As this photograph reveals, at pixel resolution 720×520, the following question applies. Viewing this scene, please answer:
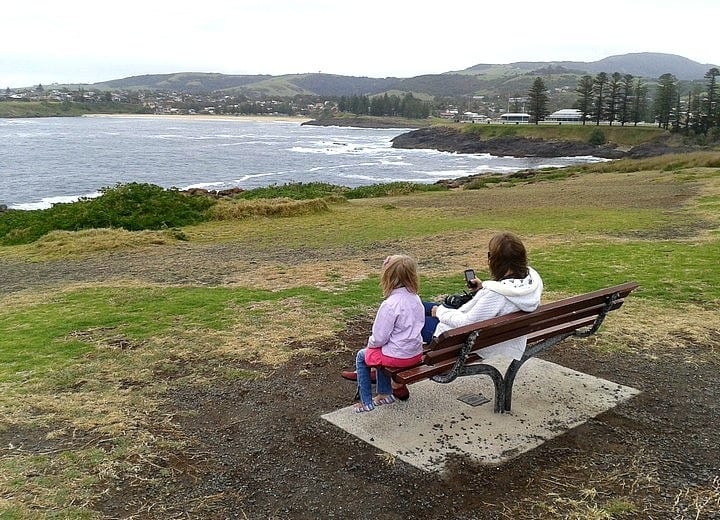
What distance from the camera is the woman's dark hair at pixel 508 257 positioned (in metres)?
4.50

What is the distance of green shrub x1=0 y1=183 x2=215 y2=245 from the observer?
1788 cm

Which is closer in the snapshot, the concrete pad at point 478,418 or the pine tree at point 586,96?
the concrete pad at point 478,418

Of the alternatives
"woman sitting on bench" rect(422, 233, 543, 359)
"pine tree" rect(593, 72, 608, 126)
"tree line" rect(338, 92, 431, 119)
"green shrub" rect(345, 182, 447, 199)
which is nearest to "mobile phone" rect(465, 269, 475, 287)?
"woman sitting on bench" rect(422, 233, 543, 359)

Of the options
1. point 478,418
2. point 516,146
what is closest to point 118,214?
point 478,418

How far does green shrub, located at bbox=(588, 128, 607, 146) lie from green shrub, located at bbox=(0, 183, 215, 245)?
76304 mm

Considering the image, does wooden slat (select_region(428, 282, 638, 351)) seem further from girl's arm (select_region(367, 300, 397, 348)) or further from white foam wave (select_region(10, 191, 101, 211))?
white foam wave (select_region(10, 191, 101, 211))

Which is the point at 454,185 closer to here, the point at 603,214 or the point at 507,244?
the point at 603,214

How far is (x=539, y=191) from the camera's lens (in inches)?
1002

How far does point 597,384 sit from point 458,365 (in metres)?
1.76

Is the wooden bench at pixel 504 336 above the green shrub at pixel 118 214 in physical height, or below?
above

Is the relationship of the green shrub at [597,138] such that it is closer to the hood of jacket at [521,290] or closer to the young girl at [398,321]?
the hood of jacket at [521,290]

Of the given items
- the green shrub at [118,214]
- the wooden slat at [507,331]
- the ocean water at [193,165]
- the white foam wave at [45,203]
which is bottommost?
the white foam wave at [45,203]

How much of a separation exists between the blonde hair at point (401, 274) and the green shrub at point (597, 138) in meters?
88.9

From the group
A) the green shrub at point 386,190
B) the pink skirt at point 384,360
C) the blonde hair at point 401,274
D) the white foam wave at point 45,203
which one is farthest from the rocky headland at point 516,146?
the pink skirt at point 384,360
